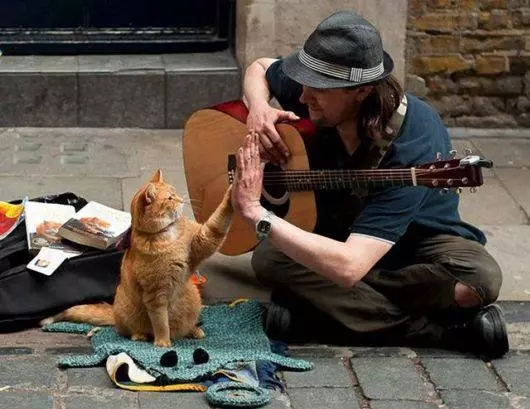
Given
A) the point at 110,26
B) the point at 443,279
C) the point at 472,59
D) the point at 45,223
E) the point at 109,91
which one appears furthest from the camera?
the point at 110,26

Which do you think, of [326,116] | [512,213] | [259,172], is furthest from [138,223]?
[512,213]

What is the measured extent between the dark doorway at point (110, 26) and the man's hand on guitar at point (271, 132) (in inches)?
107

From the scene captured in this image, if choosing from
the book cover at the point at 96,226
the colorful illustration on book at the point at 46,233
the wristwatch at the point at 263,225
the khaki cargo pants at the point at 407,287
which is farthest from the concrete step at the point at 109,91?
the wristwatch at the point at 263,225

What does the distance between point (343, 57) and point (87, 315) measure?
1.27 metres

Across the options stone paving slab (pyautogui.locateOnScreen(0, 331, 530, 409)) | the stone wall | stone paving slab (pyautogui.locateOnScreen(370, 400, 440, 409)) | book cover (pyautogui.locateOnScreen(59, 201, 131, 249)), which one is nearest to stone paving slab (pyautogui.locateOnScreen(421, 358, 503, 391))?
stone paving slab (pyautogui.locateOnScreen(0, 331, 530, 409))

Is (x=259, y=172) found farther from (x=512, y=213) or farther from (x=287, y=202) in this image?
(x=512, y=213)

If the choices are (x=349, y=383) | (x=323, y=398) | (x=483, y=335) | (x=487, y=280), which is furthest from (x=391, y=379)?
(x=487, y=280)

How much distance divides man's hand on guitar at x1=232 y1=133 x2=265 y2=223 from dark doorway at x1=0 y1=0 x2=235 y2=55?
3177 mm

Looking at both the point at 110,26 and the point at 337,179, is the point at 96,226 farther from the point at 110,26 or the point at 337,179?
the point at 110,26

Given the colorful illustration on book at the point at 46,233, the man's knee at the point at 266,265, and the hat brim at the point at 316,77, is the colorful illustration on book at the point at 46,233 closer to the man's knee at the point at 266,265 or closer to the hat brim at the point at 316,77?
the man's knee at the point at 266,265

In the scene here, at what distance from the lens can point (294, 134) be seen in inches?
176

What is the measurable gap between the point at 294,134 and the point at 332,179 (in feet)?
0.82

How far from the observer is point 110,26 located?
720cm

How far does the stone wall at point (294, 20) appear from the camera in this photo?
6.72m
